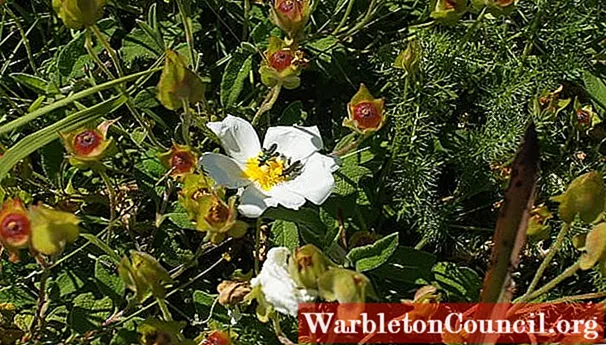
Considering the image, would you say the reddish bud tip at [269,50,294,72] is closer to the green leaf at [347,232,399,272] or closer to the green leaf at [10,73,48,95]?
the green leaf at [347,232,399,272]

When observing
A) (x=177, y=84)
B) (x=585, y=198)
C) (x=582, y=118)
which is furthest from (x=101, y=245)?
(x=582, y=118)

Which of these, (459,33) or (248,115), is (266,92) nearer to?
(248,115)

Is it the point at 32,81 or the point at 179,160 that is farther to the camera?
the point at 32,81

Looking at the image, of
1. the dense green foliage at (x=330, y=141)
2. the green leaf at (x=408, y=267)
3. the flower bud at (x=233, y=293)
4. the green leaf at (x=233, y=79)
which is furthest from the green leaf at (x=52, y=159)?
the green leaf at (x=408, y=267)

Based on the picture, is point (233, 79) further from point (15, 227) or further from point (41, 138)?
point (15, 227)

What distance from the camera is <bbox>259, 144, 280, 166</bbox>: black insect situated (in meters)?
1.26

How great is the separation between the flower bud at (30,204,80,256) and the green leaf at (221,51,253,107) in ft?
1.52

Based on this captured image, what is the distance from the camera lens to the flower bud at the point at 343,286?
2.93 feet

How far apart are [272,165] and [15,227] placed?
0.38 metres

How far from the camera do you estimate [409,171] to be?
Answer: 54.3 inches

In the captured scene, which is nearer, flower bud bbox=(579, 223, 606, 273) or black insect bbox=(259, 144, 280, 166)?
flower bud bbox=(579, 223, 606, 273)

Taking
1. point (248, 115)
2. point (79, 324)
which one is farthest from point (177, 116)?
point (79, 324)

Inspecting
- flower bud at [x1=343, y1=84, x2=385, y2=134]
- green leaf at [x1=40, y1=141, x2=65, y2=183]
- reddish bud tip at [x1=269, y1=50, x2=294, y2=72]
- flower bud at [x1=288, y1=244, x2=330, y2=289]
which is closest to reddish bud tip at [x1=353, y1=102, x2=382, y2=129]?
flower bud at [x1=343, y1=84, x2=385, y2=134]

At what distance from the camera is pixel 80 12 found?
3.77 ft
